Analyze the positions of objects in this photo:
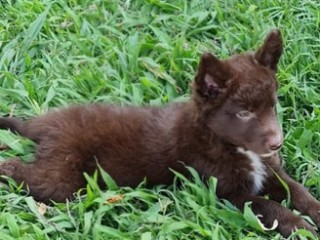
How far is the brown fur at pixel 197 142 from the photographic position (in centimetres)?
562

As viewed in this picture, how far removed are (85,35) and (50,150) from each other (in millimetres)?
1698

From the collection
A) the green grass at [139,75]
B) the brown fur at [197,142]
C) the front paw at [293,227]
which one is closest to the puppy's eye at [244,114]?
the brown fur at [197,142]

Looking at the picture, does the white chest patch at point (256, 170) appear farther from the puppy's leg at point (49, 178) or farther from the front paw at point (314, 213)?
the puppy's leg at point (49, 178)

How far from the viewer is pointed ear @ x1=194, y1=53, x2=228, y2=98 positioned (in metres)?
5.50

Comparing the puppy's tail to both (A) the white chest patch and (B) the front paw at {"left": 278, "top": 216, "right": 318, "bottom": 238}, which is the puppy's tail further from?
(B) the front paw at {"left": 278, "top": 216, "right": 318, "bottom": 238}

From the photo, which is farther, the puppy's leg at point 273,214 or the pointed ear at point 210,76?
the puppy's leg at point 273,214

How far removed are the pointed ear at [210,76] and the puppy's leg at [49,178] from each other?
951 mm

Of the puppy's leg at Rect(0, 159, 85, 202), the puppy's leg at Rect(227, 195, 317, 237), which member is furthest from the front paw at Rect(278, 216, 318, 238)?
the puppy's leg at Rect(0, 159, 85, 202)

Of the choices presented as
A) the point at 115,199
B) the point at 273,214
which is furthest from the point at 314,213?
the point at 115,199

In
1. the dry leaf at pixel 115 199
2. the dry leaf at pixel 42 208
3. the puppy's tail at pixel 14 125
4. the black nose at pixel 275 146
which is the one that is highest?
the black nose at pixel 275 146

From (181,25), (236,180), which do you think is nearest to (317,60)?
(181,25)

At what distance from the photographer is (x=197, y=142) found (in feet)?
19.3

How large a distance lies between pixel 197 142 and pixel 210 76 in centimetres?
49

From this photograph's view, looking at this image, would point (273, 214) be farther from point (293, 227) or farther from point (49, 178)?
point (49, 178)
